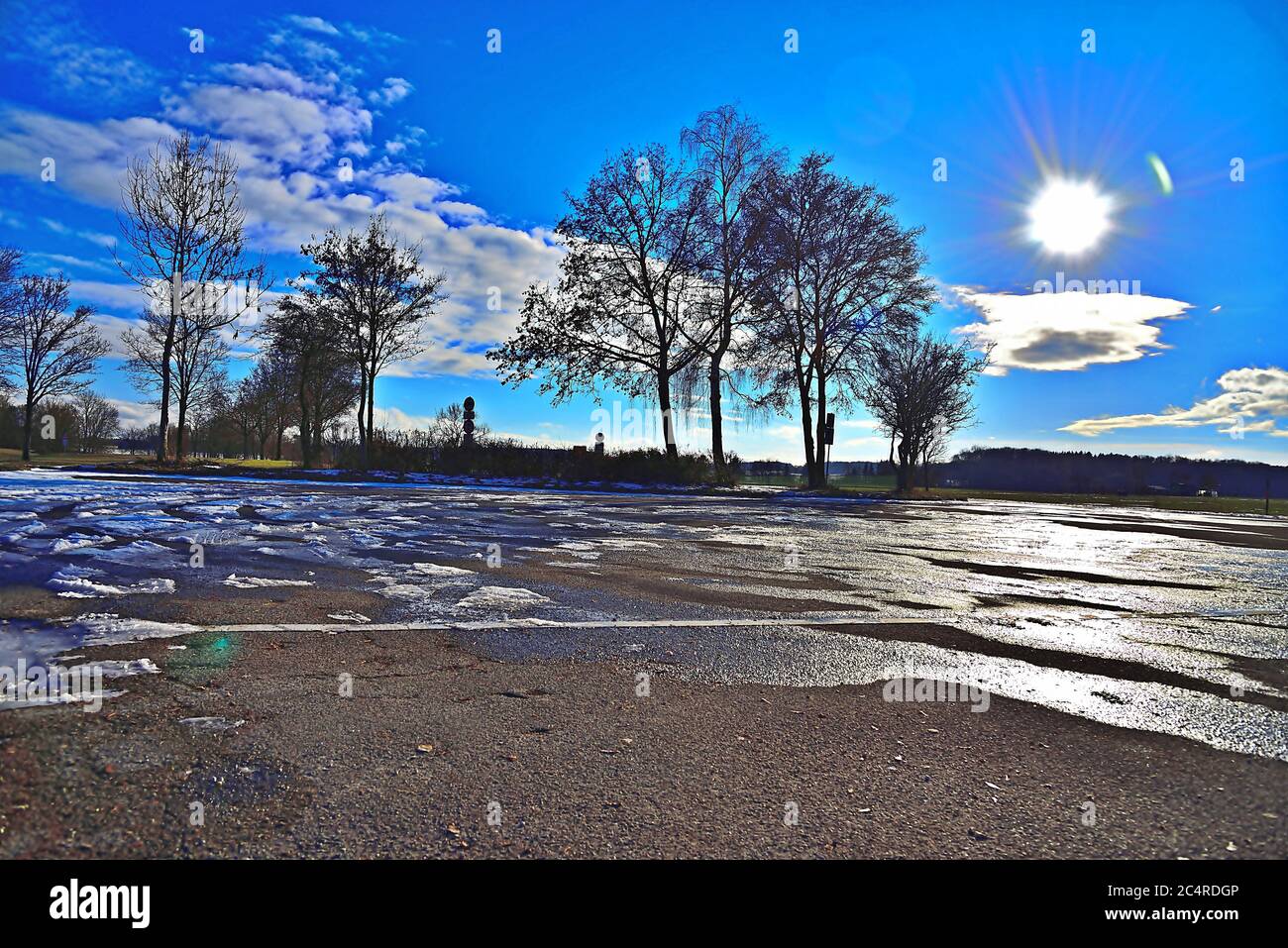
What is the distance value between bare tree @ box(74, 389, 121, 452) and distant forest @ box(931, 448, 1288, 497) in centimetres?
7820

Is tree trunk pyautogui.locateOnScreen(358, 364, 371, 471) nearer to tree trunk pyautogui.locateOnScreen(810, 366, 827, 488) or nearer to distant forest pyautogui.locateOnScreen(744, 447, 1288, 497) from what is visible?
tree trunk pyautogui.locateOnScreen(810, 366, 827, 488)

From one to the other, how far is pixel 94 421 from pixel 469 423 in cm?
5264

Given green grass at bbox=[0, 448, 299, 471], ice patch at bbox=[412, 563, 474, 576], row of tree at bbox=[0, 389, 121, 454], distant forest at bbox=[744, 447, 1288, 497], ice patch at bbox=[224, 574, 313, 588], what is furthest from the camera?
distant forest at bbox=[744, 447, 1288, 497]

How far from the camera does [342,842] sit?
6.83 ft

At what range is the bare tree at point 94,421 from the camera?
193 feet

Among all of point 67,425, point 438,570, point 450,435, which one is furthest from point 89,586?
point 67,425

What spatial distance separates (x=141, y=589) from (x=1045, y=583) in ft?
28.1

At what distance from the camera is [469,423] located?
94.1 feet

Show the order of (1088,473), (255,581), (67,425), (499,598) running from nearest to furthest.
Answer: (499,598), (255,581), (67,425), (1088,473)

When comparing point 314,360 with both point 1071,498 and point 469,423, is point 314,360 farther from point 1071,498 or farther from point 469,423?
point 1071,498

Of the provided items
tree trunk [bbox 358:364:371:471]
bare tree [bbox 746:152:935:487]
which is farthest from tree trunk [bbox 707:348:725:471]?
tree trunk [bbox 358:364:371:471]

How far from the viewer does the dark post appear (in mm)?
28266
